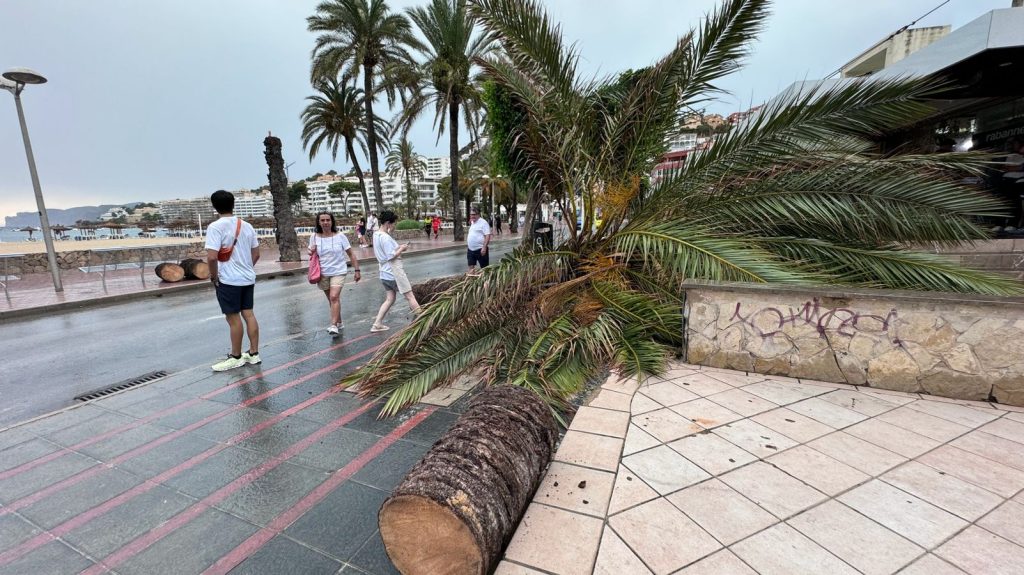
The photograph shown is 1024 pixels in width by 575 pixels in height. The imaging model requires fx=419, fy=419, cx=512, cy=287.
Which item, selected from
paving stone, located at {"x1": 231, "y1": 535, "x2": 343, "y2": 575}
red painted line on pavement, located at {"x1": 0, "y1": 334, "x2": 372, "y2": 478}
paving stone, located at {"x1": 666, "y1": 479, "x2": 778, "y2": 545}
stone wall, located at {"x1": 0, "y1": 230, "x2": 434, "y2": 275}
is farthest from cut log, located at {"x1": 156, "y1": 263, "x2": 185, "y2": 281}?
paving stone, located at {"x1": 666, "y1": 479, "x2": 778, "y2": 545}

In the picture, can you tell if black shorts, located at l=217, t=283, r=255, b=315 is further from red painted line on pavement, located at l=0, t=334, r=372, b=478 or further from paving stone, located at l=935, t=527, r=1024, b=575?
paving stone, located at l=935, t=527, r=1024, b=575

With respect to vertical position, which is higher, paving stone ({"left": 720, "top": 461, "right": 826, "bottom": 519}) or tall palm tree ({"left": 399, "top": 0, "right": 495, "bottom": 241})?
tall palm tree ({"left": 399, "top": 0, "right": 495, "bottom": 241})

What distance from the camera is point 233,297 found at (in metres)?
4.47

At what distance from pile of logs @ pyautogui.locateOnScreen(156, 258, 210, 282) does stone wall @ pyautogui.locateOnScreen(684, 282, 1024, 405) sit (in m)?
13.3

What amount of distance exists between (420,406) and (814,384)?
10.3ft

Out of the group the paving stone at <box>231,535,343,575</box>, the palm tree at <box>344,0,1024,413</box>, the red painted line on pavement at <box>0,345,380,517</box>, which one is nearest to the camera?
the paving stone at <box>231,535,343,575</box>

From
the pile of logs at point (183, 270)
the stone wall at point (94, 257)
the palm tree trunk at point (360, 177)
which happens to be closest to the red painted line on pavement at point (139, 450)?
the pile of logs at point (183, 270)

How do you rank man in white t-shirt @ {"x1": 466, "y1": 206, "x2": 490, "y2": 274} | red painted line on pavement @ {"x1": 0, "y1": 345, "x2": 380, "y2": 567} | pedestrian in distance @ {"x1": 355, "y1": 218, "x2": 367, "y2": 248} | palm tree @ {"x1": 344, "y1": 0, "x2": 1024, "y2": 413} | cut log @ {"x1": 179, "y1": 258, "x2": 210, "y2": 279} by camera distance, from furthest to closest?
pedestrian in distance @ {"x1": 355, "y1": 218, "x2": 367, "y2": 248}, cut log @ {"x1": 179, "y1": 258, "x2": 210, "y2": 279}, man in white t-shirt @ {"x1": 466, "y1": 206, "x2": 490, "y2": 274}, palm tree @ {"x1": 344, "y1": 0, "x2": 1024, "y2": 413}, red painted line on pavement @ {"x1": 0, "y1": 345, "x2": 380, "y2": 567}

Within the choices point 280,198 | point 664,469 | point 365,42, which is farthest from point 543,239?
point 365,42

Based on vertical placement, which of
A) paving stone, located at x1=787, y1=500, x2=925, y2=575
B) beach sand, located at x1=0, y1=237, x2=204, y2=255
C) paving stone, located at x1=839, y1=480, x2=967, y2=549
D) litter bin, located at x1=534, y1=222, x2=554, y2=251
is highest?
litter bin, located at x1=534, y1=222, x2=554, y2=251

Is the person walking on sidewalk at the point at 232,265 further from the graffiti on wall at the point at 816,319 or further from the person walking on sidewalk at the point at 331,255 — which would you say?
the graffiti on wall at the point at 816,319

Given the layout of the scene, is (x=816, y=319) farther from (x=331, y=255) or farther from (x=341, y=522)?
(x=331, y=255)

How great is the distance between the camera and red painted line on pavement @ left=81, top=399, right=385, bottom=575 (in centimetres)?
199

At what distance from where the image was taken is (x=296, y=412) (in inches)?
138
